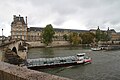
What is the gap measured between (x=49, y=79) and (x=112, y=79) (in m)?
23.4

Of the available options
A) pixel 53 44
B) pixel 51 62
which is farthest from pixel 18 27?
pixel 51 62

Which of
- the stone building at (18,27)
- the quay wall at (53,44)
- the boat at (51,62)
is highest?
the stone building at (18,27)

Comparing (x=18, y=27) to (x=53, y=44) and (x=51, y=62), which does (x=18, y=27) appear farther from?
(x=51, y=62)

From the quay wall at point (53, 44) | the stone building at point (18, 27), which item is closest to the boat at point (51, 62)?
the quay wall at point (53, 44)

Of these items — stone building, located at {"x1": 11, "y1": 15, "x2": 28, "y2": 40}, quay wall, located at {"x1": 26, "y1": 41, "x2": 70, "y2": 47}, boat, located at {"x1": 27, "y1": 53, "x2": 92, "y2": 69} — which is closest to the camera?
boat, located at {"x1": 27, "y1": 53, "x2": 92, "y2": 69}

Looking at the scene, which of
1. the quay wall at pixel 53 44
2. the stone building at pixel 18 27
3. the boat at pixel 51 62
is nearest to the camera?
the boat at pixel 51 62

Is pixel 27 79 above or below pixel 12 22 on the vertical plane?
below

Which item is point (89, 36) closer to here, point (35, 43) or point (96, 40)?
point (96, 40)

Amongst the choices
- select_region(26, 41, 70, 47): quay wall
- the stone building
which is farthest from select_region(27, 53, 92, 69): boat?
the stone building

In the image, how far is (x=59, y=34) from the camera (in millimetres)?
146875

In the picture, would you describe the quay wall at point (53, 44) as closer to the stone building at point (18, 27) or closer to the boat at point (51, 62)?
the stone building at point (18, 27)

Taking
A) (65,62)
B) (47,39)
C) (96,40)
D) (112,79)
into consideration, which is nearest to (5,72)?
(112,79)

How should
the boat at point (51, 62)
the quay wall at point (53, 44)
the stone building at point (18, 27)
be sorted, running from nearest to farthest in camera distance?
the boat at point (51, 62), the quay wall at point (53, 44), the stone building at point (18, 27)

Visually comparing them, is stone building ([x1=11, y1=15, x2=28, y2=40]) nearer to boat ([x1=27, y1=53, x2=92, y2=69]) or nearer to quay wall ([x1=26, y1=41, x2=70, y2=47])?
quay wall ([x1=26, y1=41, x2=70, y2=47])
